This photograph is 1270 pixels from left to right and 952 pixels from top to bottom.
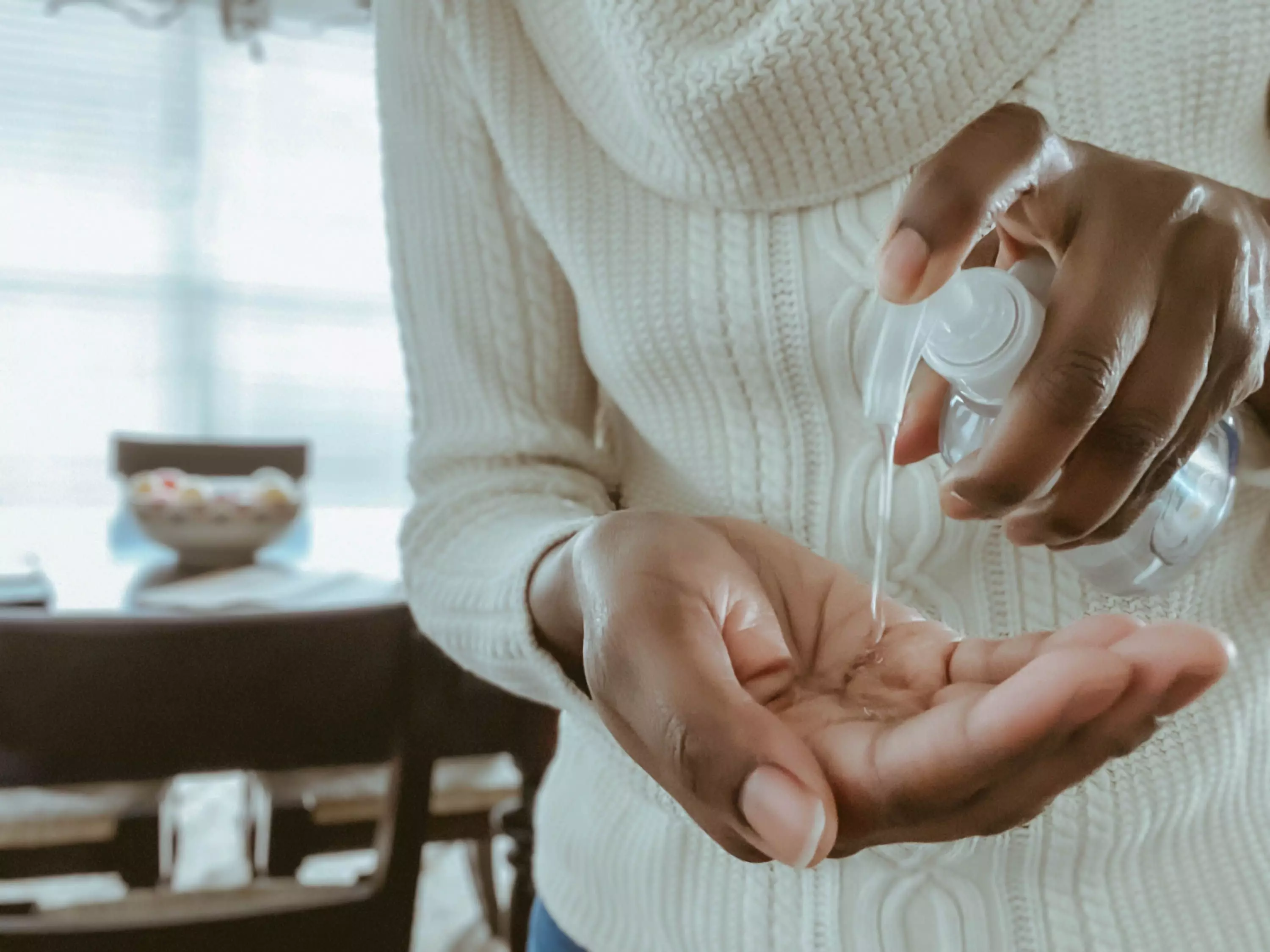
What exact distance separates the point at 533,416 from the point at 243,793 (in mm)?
1539

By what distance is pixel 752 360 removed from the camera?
0.48 meters

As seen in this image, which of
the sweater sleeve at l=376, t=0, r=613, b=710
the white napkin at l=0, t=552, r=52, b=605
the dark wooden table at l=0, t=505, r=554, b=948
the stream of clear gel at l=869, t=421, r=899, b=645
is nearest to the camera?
the stream of clear gel at l=869, t=421, r=899, b=645

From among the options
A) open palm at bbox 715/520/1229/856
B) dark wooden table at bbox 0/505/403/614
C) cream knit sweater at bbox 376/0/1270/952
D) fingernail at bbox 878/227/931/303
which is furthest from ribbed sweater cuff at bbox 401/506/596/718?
dark wooden table at bbox 0/505/403/614

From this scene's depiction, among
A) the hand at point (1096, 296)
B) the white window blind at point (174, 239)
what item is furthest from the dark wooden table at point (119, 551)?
the hand at point (1096, 296)

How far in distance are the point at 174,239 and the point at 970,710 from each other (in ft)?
10.4

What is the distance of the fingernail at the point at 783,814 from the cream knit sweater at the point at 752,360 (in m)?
0.18

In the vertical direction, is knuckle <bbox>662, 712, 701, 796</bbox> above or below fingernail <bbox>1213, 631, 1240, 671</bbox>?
below

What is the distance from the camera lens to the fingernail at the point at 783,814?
0.23m

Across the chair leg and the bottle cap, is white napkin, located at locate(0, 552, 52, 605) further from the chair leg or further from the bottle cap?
the bottle cap

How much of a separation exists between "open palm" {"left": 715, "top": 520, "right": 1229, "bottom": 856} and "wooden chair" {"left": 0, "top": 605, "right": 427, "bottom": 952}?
2.27 feet

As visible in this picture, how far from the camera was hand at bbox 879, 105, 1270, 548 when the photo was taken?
0.24 metres

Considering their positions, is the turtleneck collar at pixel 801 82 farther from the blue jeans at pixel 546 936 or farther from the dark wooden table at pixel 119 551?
the dark wooden table at pixel 119 551

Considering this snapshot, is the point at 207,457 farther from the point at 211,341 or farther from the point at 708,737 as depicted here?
the point at 708,737

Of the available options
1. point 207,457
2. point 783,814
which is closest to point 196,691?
point 783,814
